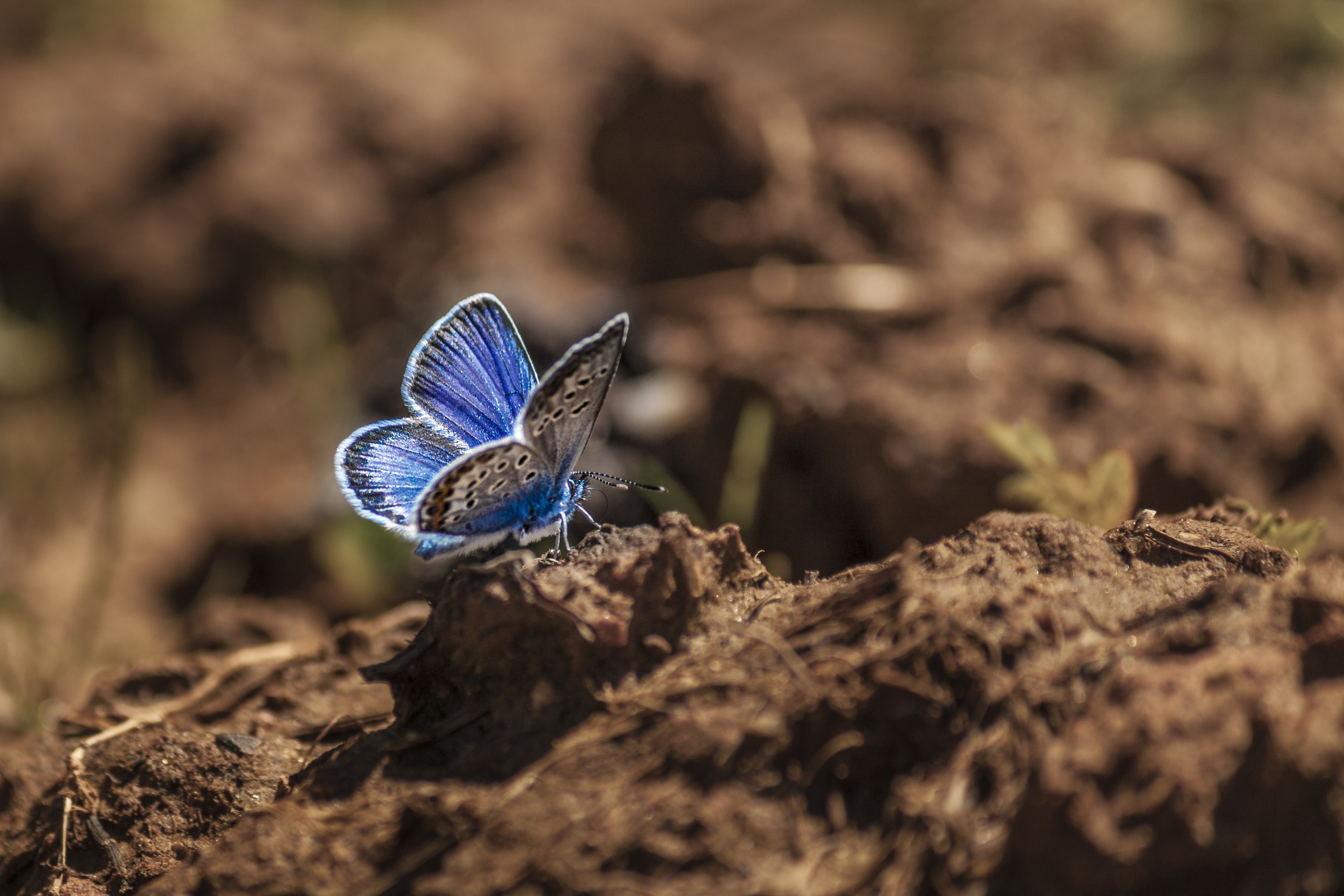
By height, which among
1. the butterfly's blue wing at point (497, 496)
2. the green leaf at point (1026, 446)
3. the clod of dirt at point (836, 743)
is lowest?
the clod of dirt at point (836, 743)

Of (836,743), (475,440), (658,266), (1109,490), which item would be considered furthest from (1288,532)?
(658,266)

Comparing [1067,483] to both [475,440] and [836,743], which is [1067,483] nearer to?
[836,743]

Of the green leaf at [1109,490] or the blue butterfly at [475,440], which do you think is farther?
the green leaf at [1109,490]

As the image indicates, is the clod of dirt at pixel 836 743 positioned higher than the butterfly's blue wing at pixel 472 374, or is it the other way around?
the butterfly's blue wing at pixel 472 374

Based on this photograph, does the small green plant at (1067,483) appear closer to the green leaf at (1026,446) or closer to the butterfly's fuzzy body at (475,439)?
the green leaf at (1026,446)

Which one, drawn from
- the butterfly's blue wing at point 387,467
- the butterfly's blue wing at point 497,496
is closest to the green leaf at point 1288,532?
the butterfly's blue wing at point 497,496

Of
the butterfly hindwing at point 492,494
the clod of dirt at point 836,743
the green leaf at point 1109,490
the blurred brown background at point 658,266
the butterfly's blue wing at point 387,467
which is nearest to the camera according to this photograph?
the clod of dirt at point 836,743
